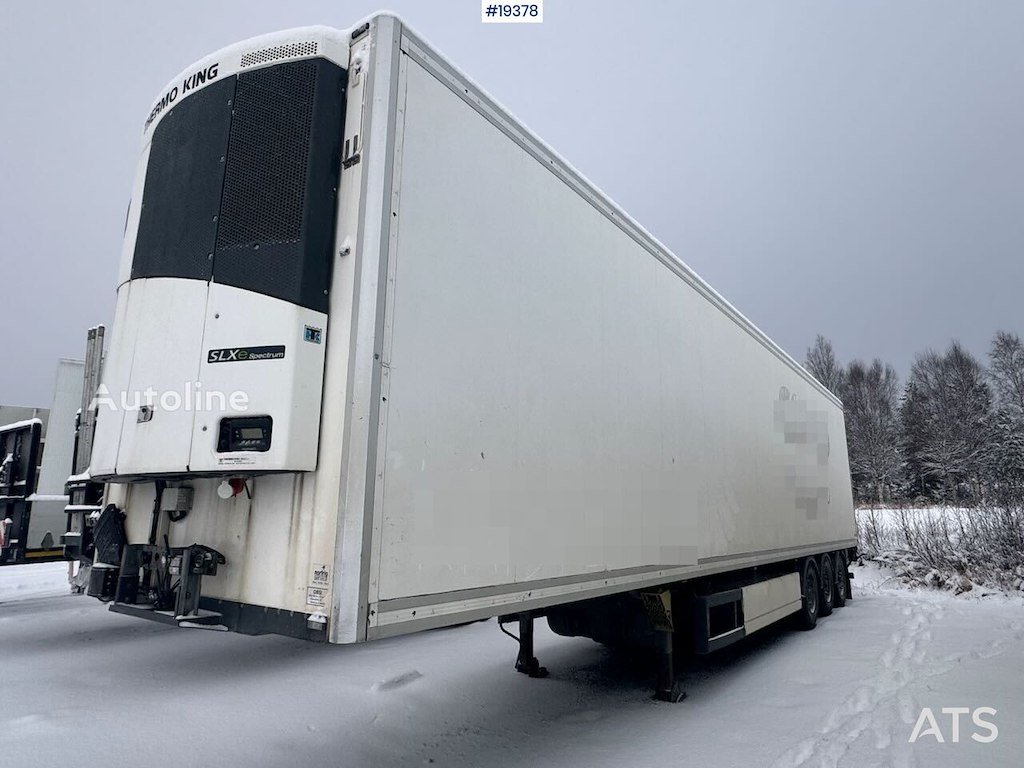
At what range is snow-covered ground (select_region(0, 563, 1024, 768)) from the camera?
3.67 metres

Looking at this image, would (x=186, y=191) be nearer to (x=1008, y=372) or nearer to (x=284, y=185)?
(x=284, y=185)

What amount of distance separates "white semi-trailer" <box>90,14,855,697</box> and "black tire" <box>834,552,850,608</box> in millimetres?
7818

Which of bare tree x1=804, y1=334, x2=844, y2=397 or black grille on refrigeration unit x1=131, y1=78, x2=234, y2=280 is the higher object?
bare tree x1=804, y1=334, x2=844, y2=397

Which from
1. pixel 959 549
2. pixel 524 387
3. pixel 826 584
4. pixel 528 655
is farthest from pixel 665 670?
pixel 959 549

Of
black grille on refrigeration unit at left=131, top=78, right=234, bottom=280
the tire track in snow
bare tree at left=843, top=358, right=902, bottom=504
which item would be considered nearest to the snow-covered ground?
the tire track in snow

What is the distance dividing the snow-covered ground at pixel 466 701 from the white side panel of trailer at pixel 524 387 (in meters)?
1.14

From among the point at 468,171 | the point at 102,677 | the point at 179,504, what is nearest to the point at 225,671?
the point at 102,677

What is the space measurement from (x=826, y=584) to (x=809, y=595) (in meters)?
1.33

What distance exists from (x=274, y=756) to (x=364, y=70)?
11.9 feet

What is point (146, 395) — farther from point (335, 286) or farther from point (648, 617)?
point (648, 617)

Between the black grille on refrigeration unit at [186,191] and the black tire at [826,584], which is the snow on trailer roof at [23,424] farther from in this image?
the black tire at [826,584]

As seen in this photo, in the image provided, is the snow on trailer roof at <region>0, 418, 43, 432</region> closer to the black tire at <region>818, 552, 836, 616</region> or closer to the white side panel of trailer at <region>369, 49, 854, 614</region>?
the white side panel of trailer at <region>369, 49, 854, 614</region>

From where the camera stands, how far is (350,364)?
2.46m

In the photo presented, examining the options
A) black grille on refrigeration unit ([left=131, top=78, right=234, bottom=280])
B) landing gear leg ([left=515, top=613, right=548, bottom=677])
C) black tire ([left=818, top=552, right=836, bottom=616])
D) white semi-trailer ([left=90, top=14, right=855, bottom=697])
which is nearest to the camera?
white semi-trailer ([left=90, top=14, right=855, bottom=697])
